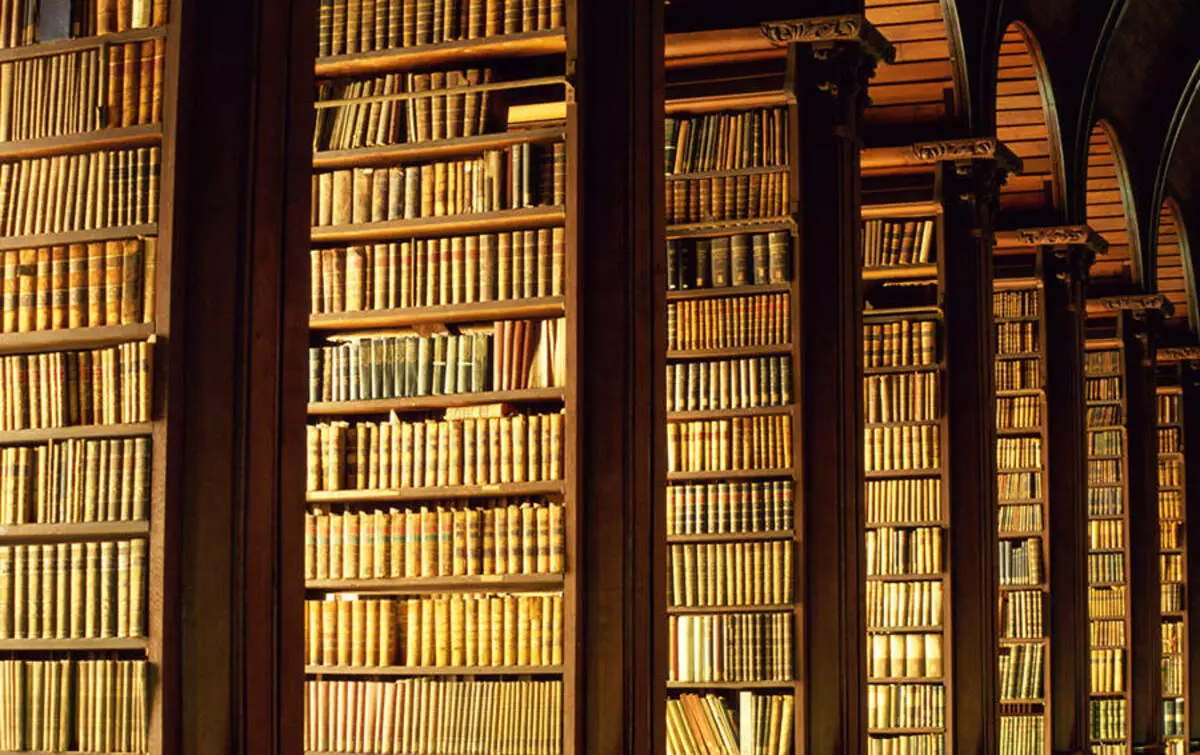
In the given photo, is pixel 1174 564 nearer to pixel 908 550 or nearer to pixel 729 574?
pixel 908 550

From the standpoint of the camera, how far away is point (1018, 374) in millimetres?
11742

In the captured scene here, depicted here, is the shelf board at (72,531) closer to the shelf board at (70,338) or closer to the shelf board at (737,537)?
the shelf board at (70,338)

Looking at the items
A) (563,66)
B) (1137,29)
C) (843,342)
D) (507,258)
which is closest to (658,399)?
(507,258)

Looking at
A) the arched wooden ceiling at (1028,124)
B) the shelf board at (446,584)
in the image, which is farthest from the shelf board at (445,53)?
the arched wooden ceiling at (1028,124)

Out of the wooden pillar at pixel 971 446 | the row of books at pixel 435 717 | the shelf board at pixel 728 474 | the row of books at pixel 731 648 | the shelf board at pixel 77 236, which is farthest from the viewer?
the wooden pillar at pixel 971 446

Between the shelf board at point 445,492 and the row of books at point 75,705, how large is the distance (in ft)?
5.10

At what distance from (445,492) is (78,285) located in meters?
1.52

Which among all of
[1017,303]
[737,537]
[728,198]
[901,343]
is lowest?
[737,537]

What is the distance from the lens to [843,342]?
741cm

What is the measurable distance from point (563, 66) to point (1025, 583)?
630 centimetres

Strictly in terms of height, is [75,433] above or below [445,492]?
above

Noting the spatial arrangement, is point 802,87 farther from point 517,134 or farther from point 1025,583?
point 1025,583

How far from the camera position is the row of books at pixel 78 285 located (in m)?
4.21

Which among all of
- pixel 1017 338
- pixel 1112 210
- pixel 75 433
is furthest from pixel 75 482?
pixel 1112 210
